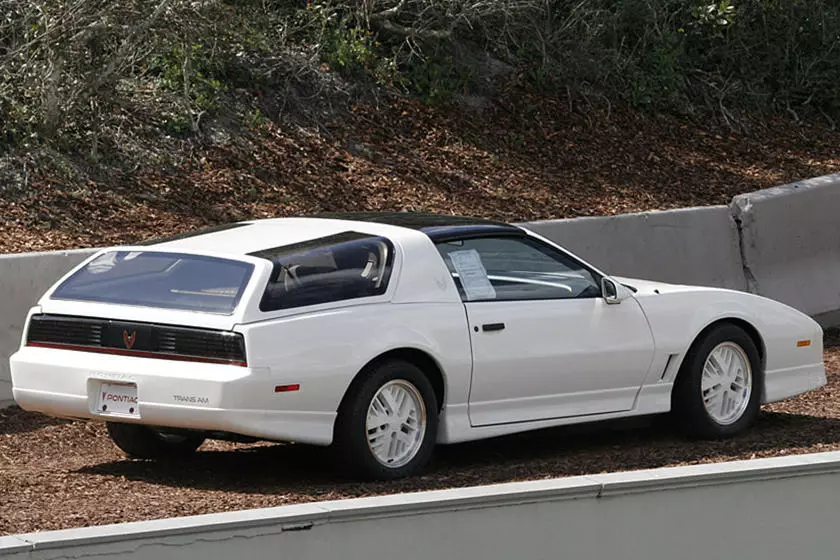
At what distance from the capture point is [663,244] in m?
13.4

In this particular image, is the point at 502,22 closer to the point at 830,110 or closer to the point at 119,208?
the point at 830,110

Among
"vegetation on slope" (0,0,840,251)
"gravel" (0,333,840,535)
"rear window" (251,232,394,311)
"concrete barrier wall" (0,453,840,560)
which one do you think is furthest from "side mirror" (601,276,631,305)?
"vegetation on slope" (0,0,840,251)

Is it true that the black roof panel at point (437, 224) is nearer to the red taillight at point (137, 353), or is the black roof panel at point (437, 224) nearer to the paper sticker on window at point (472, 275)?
the paper sticker on window at point (472, 275)

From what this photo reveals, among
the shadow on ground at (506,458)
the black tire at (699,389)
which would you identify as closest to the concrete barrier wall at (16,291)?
the shadow on ground at (506,458)

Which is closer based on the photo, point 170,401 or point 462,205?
point 170,401

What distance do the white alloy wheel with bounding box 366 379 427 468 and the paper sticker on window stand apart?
73 centimetres

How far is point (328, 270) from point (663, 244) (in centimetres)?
586

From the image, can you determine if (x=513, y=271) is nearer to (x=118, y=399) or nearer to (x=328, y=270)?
Result: (x=328, y=270)

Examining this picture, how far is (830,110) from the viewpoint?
20.2 metres

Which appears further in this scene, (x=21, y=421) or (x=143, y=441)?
(x=21, y=421)

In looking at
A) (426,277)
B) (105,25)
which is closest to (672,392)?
Answer: (426,277)

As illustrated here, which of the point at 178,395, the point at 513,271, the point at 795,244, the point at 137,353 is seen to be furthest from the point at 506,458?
the point at 795,244

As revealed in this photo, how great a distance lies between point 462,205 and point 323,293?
718 centimetres

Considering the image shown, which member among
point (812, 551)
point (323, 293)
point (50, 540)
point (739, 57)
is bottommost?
point (812, 551)
